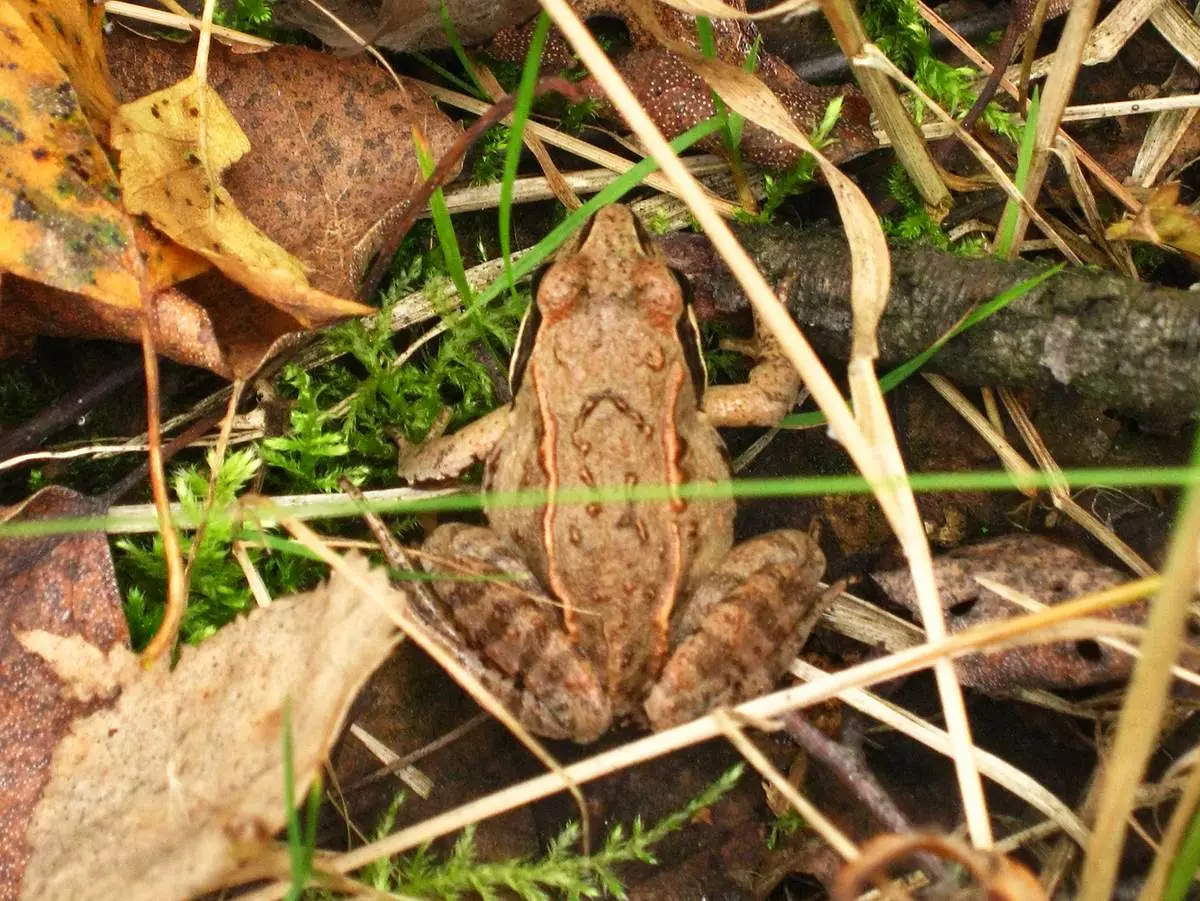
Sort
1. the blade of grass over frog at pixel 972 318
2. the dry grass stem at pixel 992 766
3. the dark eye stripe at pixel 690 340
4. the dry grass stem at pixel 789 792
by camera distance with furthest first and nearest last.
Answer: the dark eye stripe at pixel 690 340 < the blade of grass over frog at pixel 972 318 < the dry grass stem at pixel 992 766 < the dry grass stem at pixel 789 792

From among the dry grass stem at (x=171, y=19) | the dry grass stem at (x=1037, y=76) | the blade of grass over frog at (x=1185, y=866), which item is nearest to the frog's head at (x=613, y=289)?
the dry grass stem at (x=171, y=19)

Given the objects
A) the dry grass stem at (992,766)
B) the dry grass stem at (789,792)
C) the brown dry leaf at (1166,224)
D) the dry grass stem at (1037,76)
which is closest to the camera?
the dry grass stem at (789,792)

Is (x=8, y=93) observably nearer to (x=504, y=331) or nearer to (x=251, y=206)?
(x=251, y=206)

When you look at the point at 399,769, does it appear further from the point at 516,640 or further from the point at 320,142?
the point at 320,142

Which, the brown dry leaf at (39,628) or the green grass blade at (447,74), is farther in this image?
the green grass blade at (447,74)

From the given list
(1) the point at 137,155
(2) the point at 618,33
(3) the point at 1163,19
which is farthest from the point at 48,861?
(3) the point at 1163,19

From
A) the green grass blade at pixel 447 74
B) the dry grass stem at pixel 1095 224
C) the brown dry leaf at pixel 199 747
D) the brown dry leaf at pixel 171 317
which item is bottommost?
the brown dry leaf at pixel 199 747

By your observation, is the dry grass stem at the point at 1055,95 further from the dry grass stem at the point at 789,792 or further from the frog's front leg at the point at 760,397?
the dry grass stem at the point at 789,792
